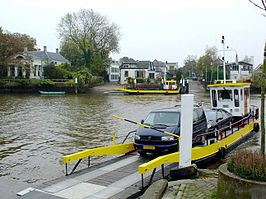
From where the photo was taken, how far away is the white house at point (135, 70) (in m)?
88.8

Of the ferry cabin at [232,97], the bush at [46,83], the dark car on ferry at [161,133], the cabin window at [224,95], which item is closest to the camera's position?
the dark car on ferry at [161,133]

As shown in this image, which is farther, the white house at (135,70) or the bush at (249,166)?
the white house at (135,70)

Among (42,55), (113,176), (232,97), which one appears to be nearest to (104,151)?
(113,176)

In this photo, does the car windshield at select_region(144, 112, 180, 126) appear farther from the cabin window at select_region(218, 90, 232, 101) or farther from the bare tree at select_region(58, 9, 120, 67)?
the bare tree at select_region(58, 9, 120, 67)

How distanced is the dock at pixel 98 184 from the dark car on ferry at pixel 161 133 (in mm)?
671

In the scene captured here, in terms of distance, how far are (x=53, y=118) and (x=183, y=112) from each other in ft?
64.0

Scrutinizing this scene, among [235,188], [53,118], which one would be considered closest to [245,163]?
[235,188]

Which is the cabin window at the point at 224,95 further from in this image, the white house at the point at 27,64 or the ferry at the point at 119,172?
the white house at the point at 27,64

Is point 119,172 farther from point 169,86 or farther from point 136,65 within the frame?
point 136,65

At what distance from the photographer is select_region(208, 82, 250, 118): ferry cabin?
19188 millimetres

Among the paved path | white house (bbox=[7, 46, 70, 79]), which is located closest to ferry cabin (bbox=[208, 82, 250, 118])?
the paved path

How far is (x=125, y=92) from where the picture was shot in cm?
6091

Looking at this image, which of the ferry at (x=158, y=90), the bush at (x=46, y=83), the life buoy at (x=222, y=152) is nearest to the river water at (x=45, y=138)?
the life buoy at (x=222, y=152)

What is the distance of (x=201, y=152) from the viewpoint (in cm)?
1062
